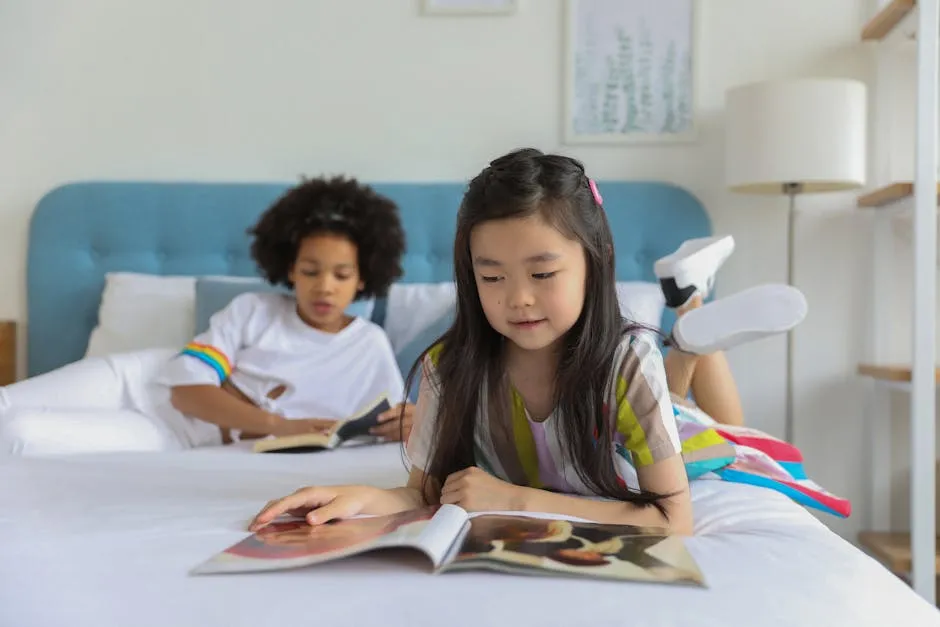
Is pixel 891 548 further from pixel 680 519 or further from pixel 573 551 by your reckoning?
pixel 573 551

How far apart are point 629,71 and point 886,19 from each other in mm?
657

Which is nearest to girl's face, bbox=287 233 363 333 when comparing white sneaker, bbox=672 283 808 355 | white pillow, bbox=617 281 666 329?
white pillow, bbox=617 281 666 329

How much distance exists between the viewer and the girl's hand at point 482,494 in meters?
1.05

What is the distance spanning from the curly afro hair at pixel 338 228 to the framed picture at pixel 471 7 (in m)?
0.71

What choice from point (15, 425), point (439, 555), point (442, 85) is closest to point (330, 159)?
point (442, 85)

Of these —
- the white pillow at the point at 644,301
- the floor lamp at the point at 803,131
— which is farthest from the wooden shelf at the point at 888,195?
the white pillow at the point at 644,301

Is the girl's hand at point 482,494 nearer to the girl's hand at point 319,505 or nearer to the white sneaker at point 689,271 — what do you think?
the girl's hand at point 319,505

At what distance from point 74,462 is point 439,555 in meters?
0.94

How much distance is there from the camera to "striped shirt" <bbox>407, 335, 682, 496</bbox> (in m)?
1.11

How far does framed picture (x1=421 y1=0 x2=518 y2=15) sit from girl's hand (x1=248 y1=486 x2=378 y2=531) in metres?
1.86

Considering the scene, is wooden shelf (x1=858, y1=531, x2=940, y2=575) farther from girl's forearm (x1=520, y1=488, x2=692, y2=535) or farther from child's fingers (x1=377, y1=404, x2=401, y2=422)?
girl's forearm (x1=520, y1=488, x2=692, y2=535)

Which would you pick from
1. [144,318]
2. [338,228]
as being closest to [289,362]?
[338,228]

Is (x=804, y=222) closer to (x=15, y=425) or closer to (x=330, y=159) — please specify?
(x=330, y=159)

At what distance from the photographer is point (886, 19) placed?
228 cm
